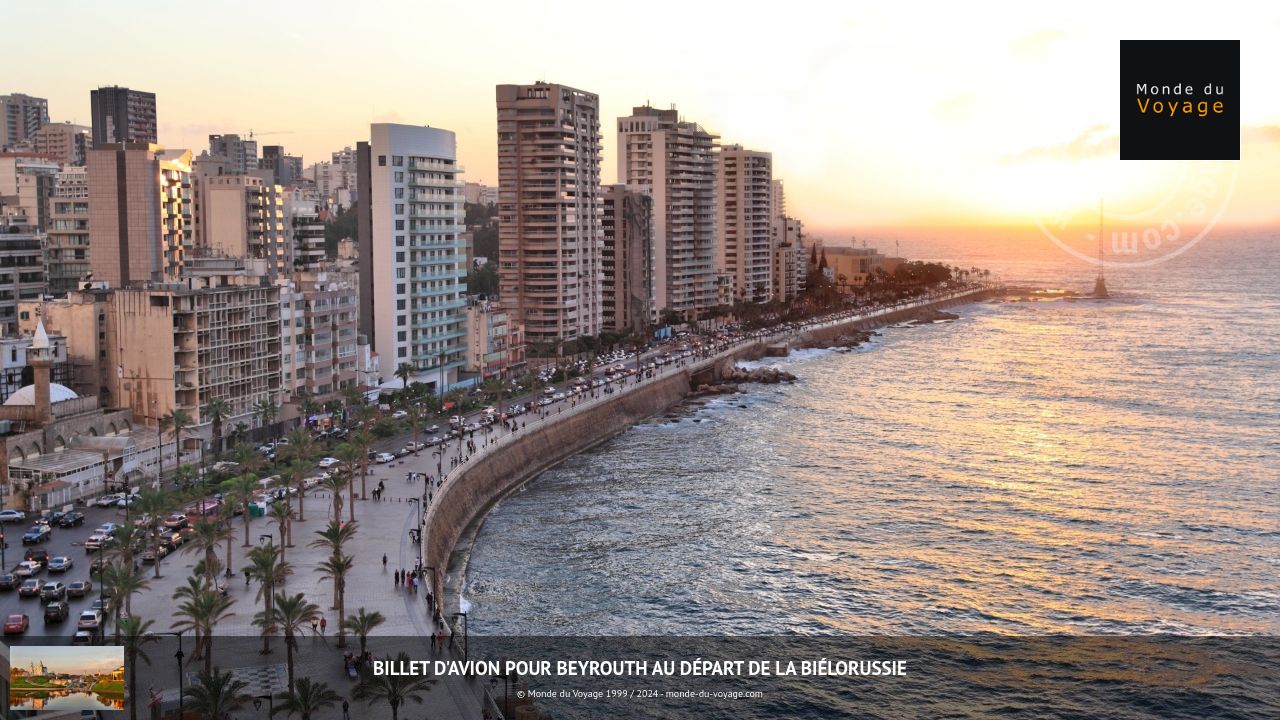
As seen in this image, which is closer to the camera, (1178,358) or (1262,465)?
(1262,465)

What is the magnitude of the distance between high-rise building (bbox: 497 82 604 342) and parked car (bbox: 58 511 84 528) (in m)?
52.0

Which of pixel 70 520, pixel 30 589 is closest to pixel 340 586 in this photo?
pixel 30 589

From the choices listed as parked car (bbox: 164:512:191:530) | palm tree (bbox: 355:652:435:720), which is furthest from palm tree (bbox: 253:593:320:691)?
parked car (bbox: 164:512:191:530)

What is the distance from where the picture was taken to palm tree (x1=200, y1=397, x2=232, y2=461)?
54750 mm

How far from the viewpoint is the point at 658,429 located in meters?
76.6

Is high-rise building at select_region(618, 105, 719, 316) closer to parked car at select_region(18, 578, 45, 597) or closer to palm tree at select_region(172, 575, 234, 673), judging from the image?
parked car at select_region(18, 578, 45, 597)

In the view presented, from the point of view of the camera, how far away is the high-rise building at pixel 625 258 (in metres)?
110

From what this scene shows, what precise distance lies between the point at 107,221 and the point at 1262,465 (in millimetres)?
65724

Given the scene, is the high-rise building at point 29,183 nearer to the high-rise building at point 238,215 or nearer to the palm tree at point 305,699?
the high-rise building at point 238,215

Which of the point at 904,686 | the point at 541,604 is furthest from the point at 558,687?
the point at 904,686

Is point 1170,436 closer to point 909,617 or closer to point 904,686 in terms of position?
point 909,617

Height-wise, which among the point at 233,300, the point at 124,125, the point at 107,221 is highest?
the point at 124,125

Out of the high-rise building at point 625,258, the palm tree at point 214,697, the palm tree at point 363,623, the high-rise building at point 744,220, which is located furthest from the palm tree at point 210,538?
the high-rise building at point 744,220

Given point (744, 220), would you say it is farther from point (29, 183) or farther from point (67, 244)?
point (67, 244)
